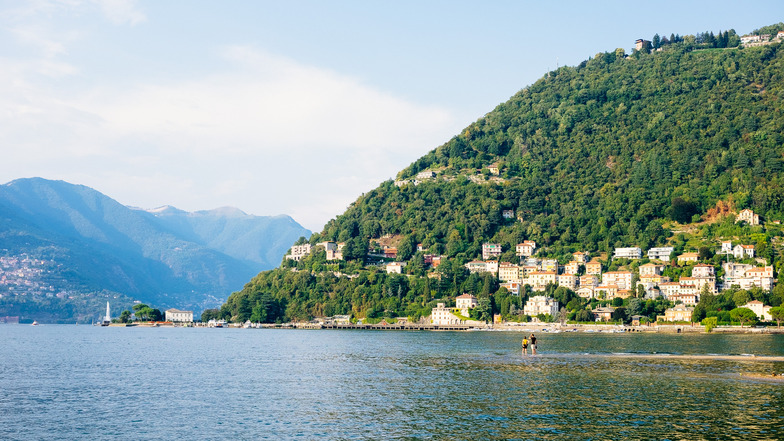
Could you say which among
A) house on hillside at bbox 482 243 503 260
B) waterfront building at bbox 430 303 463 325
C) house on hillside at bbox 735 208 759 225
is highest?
house on hillside at bbox 735 208 759 225

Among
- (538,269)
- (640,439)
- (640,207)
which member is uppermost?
(640,207)

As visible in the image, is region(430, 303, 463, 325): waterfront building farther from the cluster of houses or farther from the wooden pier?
the cluster of houses

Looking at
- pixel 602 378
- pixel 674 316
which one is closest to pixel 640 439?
pixel 602 378

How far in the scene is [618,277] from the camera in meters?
167

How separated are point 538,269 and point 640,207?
30.9m

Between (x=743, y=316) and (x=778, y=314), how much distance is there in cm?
540

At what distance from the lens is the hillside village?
150 metres

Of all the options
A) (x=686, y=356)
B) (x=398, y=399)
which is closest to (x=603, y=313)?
(x=686, y=356)

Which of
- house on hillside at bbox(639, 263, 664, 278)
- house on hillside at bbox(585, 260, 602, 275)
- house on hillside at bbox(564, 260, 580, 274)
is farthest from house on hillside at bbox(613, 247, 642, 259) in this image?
house on hillside at bbox(639, 263, 664, 278)

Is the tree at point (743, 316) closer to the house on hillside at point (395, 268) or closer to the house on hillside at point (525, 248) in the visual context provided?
the house on hillside at point (525, 248)

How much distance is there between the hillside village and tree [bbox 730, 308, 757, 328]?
13.2ft

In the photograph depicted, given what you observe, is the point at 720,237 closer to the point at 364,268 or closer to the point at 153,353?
the point at 364,268

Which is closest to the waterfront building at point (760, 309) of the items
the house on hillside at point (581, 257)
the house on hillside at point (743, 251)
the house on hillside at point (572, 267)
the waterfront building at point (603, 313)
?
the house on hillside at point (743, 251)

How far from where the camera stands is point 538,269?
594ft
